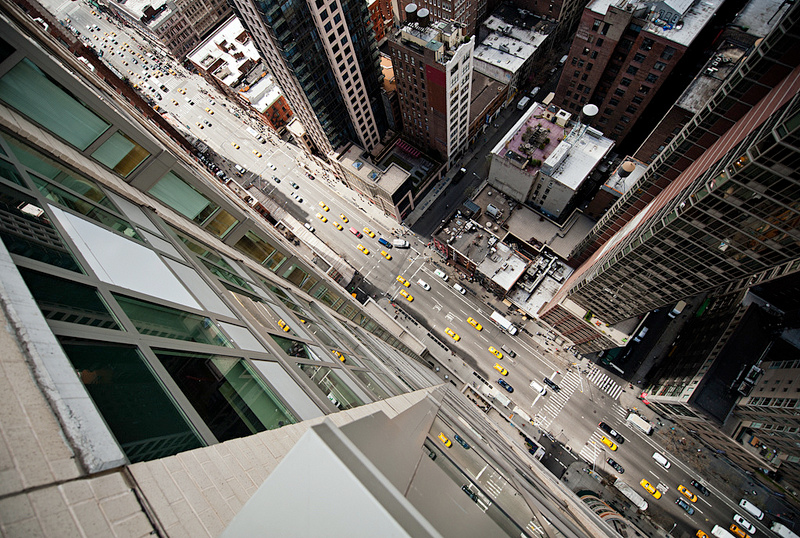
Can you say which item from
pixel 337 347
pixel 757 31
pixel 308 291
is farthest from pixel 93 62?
pixel 757 31

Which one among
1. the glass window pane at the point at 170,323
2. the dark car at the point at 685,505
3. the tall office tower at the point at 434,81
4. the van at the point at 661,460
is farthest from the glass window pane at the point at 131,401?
the dark car at the point at 685,505

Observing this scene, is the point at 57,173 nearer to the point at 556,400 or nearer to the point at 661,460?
the point at 556,400

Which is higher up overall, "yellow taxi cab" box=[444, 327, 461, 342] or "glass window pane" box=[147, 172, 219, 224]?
"yellow taxi cab" box=[444, 327, 461, 342]

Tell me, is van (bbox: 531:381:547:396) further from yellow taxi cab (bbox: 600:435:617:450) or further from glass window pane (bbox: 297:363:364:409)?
glass window pane (bbox: 297:363:364:409)

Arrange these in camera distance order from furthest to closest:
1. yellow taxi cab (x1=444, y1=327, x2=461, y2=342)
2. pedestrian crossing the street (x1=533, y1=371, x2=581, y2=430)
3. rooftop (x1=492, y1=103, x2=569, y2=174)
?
yellow taxi cab (x1=444, y1=327, x2=461, y2=342) → rooftop (x1=492, y1=103, x2=569, y2=174) → pedestrian crossing the street (x1=533, y1=371, x2=581, y2=430)

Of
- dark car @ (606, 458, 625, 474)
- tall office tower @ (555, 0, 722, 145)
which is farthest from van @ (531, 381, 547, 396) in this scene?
tall office tower @ (555, 0, 722, 145)

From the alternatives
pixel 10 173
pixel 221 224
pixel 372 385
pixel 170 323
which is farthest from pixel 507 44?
pixel 170 323
